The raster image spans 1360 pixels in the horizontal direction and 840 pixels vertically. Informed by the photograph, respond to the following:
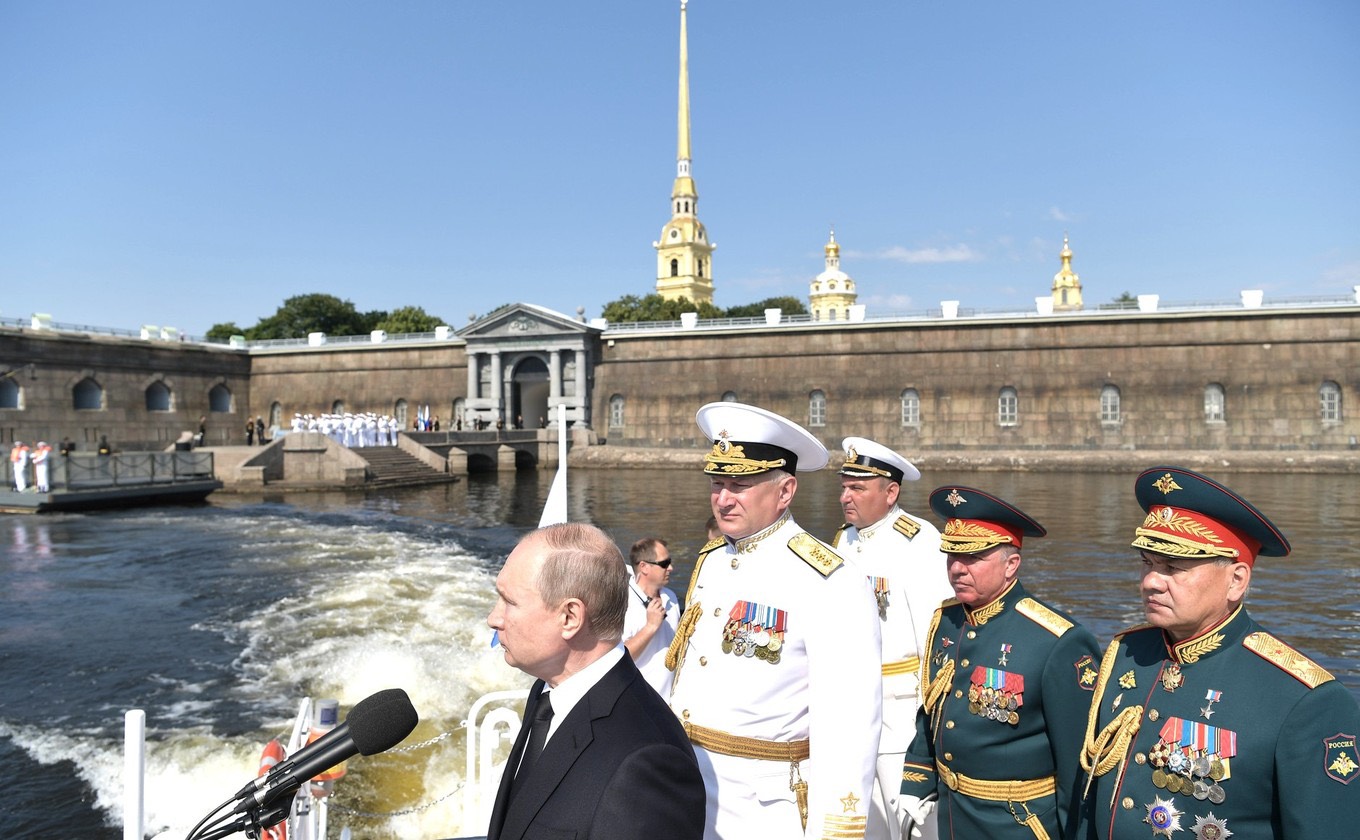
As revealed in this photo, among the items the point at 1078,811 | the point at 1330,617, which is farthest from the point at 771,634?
the point at 1330,617

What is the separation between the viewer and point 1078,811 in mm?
2896

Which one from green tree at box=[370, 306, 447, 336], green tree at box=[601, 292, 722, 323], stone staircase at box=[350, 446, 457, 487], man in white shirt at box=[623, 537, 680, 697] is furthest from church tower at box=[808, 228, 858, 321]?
man in white shirt at box=[623, 537, 680, 697]

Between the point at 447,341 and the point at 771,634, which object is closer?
the point at 771,634

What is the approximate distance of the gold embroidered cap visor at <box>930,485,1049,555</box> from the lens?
346 cm

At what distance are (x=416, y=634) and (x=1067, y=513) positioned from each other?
52.7ft

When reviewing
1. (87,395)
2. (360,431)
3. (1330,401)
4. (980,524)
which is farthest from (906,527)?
(87,395)

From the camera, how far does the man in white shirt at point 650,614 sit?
456 centimetres

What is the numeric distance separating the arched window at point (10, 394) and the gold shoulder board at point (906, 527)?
41438 millimetres

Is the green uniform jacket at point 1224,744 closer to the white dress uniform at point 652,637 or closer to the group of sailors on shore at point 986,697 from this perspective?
the group of sailors on shore at point 986,697

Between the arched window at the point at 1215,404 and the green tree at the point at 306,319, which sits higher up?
the green tree at the point at 306,319

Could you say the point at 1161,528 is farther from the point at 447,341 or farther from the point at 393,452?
the point at 447,341

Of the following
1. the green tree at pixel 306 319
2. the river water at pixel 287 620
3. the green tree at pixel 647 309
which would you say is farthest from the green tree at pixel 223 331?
the river water at pixel 287 620

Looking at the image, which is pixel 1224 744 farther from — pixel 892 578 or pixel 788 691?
pixel 892 578

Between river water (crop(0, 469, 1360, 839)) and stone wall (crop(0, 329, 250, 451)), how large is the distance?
18865 mm
